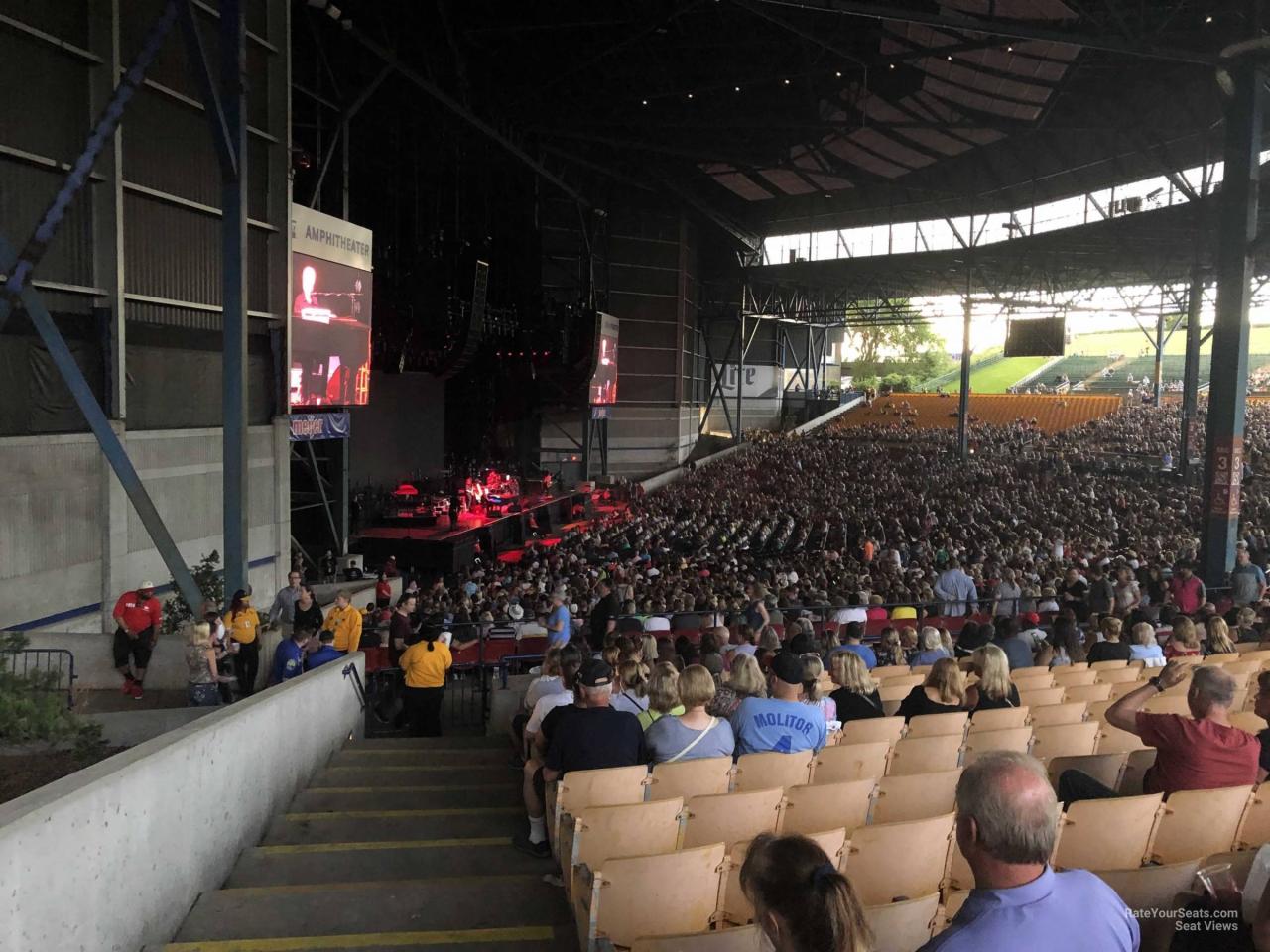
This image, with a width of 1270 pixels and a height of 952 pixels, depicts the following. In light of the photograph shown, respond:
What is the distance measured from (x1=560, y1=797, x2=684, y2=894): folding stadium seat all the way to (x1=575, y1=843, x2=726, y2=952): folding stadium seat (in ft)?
1.36

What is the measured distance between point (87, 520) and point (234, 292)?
3.36m

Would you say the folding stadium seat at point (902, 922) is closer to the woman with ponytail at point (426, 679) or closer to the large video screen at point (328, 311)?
the woman with ponytail at point (426, 679)

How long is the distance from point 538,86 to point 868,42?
7.73 m

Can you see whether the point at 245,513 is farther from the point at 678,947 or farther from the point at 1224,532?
the point at 1224,532

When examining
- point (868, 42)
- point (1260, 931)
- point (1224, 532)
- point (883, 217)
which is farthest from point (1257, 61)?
point (883, 217)

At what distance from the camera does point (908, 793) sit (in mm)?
4145

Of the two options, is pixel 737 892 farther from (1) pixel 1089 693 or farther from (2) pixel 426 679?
(2) pixel 426 679

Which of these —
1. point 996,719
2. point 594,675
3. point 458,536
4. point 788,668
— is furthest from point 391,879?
point 458,536

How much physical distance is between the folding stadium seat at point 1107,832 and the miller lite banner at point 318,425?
14661 mm

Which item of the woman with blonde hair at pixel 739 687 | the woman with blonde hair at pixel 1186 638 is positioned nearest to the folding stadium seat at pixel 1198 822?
the woman with blonde hair at pixel 739 687

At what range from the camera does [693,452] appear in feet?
138

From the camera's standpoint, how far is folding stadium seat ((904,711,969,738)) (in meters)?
5.03

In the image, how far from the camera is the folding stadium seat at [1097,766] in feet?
14.4

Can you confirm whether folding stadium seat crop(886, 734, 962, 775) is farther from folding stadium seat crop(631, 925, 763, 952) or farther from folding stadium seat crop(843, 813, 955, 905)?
folding stadium seat crop(631, 925, 763, 952)
